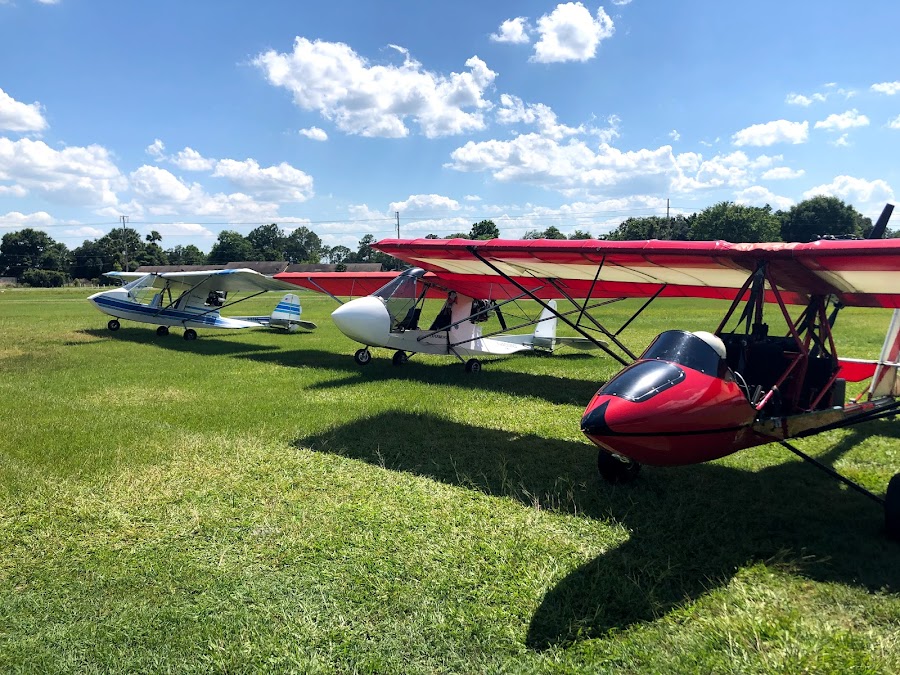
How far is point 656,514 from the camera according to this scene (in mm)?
4711

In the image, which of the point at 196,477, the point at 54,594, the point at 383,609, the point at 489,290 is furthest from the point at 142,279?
the point at 383,609

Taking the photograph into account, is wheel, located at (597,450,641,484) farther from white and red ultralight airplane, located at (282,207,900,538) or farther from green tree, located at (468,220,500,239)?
green tree, located at (468,220,500,239)

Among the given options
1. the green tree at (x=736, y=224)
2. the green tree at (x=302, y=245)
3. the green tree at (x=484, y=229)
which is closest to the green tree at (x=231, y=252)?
the green tree at (x=302, y=245)

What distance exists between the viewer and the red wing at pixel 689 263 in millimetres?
5035

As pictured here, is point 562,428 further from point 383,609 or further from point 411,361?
point 411,361

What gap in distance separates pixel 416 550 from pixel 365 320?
7720 mm

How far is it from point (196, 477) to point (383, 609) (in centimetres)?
310

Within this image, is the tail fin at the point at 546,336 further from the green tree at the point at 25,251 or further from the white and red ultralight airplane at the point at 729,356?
the green tree at the point at 25,251

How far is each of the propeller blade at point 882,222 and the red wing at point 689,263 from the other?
0.73m

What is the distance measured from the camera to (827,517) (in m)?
4.80

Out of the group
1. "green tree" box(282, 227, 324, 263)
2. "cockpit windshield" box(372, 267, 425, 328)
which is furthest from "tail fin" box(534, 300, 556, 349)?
"green tree" box(282, 227, 324, 263)

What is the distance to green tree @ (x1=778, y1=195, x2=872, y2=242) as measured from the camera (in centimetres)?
9238

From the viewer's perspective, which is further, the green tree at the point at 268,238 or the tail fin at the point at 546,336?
the green tree at the point at 268,238

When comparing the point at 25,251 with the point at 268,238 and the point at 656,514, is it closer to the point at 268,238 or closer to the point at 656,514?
the point at 268,238
